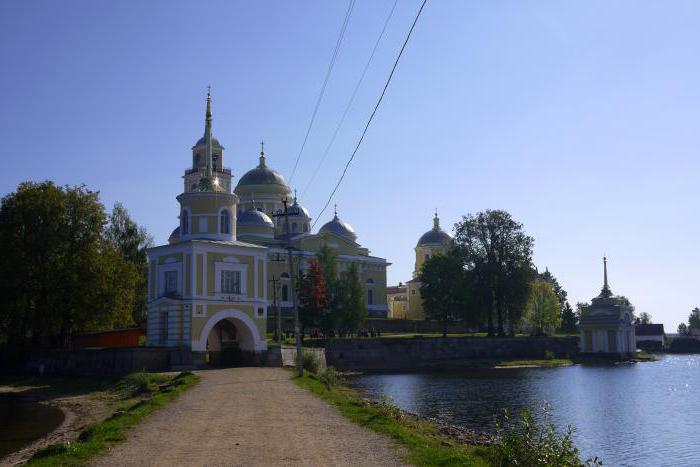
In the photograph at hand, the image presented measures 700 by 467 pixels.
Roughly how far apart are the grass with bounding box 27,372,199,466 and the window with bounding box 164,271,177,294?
8.95 meters

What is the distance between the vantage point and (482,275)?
7644cm

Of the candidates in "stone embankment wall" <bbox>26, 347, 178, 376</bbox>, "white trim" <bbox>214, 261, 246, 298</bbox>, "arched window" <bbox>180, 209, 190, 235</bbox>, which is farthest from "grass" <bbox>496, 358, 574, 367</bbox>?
"stone embankment wall" <bbox>26, 347, 178, 376</bbox>

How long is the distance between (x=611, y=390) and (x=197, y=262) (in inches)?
1004

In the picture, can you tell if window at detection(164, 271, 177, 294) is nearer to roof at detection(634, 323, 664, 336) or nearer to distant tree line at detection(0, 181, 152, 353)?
distant tree line at detection(0, 181, 152, 353)

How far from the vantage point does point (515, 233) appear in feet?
255

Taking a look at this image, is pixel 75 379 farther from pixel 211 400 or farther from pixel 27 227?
pixel 211 400

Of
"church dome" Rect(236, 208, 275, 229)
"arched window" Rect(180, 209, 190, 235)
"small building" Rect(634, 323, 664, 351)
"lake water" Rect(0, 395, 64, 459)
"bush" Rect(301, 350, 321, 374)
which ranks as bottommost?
"small building" Rect(634, 323, 664, 351)

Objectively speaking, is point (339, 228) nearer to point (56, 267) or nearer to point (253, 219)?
point (253, 219)

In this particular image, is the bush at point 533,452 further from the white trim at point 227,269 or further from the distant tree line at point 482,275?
the distant tree line at point 482,275

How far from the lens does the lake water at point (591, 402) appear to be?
25391 mm

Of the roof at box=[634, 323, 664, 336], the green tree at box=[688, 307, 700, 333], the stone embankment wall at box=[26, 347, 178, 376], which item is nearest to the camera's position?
the stone embankment wall at box=[26, 347, 178, 376]

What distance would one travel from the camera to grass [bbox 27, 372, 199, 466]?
16141 mm

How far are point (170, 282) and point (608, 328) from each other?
5504cm

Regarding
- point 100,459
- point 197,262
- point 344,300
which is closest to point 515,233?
point 344,300
